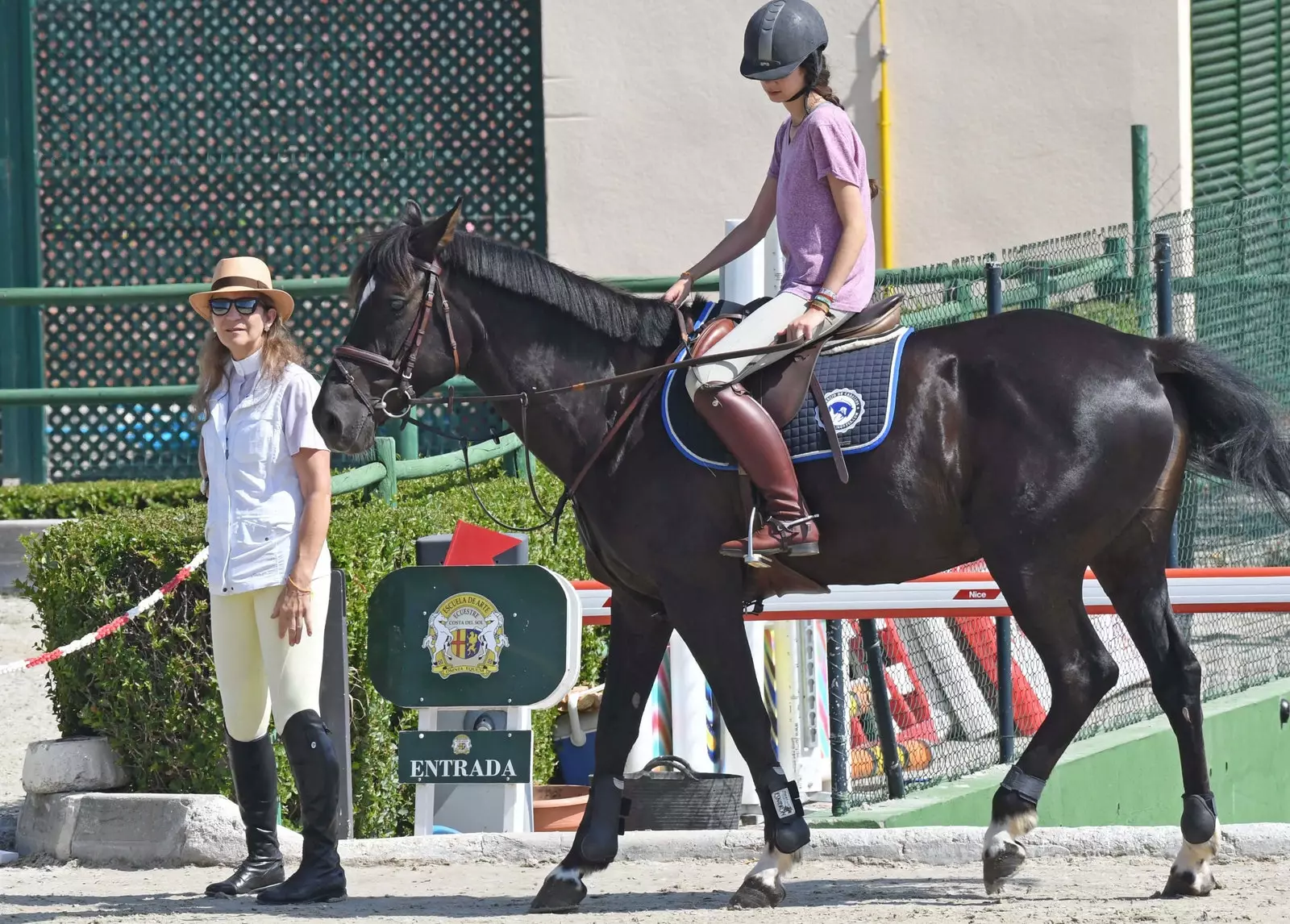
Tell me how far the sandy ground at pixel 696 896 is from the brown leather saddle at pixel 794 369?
1.32m

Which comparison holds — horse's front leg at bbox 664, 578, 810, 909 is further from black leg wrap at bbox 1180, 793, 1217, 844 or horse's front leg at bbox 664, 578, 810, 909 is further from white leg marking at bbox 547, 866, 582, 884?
black leg wrap at bbox 1180, 793, 1217, 844

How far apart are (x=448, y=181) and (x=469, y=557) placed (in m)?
8.80

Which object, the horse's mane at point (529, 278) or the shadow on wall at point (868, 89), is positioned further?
the shadow on wall at point (868, 89)

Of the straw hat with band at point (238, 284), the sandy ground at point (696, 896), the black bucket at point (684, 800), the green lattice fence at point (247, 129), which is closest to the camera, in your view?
the sandy ground at point (696, 896)

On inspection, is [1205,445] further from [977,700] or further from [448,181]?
[448,181]

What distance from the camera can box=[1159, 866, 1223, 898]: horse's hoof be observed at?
5.26 metres

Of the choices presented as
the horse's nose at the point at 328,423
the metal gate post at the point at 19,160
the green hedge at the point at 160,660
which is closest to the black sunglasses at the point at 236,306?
the horse's nose at the point at 328,423

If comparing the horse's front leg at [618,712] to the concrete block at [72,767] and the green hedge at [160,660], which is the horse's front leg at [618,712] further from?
the concrete block at [72,767]

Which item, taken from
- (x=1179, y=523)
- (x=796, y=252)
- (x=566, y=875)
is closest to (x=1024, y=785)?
(x=566, y=875)

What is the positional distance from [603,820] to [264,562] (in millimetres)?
1311

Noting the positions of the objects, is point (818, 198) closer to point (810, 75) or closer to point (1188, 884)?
point (810, 75)

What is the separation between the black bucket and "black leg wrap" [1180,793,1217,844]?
1.87m

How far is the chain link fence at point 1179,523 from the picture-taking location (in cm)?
801

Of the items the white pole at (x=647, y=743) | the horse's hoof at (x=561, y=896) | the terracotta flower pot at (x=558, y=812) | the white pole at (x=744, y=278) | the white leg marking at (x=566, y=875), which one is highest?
the white pole at (x=744, y=278)
